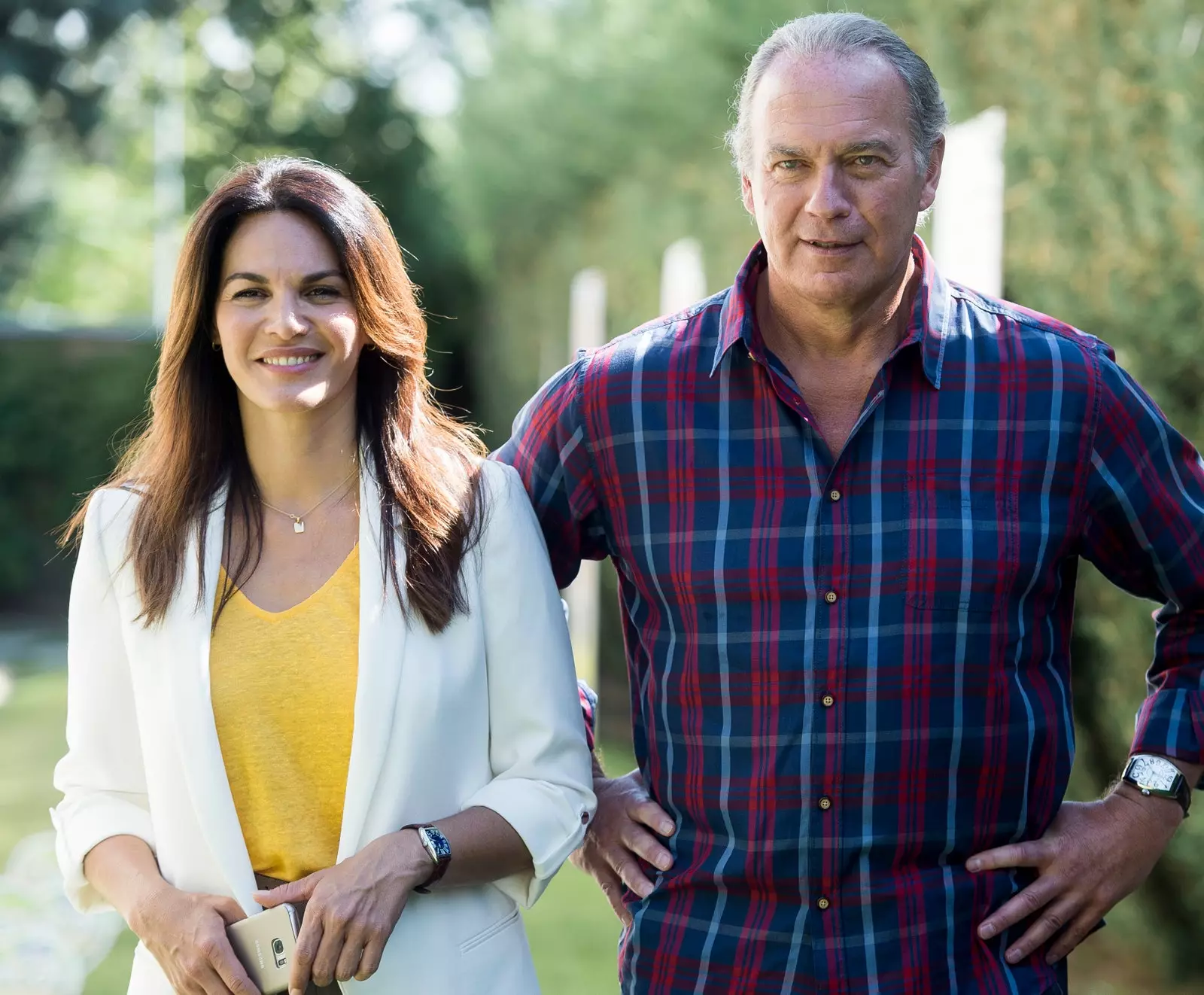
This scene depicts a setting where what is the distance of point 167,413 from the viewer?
97.9 inches

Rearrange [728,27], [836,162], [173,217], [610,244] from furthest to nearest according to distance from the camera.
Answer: [173,217] → [610,244] → [728,27] → [836,162]

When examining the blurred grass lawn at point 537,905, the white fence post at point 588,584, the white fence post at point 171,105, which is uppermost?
the white fence post at point 171,105

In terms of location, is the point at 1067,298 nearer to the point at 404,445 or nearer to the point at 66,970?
the point at 404,445

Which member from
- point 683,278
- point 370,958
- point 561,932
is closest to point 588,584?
point 683,278

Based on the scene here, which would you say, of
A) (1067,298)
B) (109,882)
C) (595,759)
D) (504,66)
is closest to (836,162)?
(595,759)

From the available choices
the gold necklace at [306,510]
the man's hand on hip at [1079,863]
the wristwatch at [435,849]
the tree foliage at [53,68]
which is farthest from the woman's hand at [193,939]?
the tree foliage at [53,68]

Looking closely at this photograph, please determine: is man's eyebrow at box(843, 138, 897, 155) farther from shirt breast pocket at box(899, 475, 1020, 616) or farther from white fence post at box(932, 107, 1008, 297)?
white fence post at box(932, 107, 1008, 297)

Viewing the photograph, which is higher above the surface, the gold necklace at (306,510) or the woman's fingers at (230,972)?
the gold necklace at (306,510)

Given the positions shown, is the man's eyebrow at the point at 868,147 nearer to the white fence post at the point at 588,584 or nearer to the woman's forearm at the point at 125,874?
the woman's forearm at the point at 125,874

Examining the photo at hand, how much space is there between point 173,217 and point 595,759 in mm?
14517

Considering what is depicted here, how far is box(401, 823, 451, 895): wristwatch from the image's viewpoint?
217 cm

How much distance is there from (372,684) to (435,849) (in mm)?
257

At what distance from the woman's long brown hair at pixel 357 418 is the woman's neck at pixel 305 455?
0.12ft

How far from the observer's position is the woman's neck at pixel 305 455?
245 centimetres
